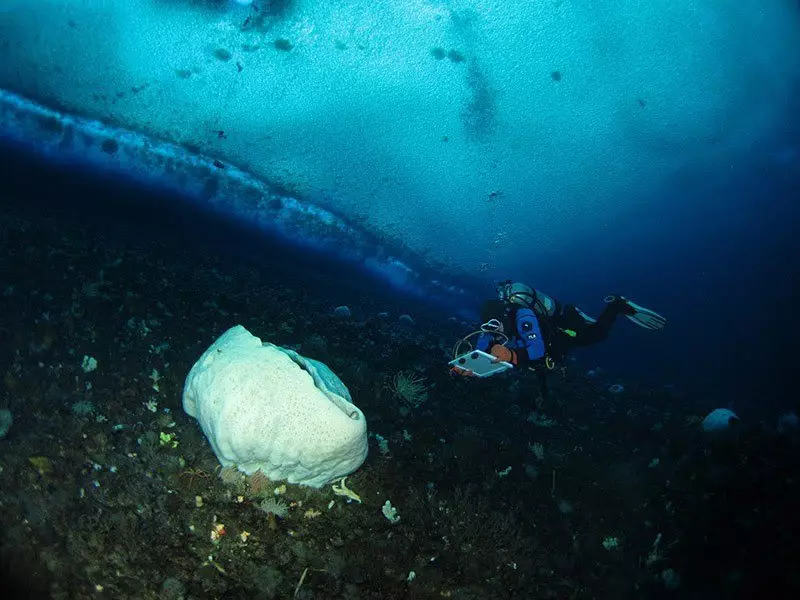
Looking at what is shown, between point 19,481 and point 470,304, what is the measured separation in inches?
1564

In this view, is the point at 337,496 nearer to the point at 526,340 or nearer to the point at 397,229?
the point at 526,340

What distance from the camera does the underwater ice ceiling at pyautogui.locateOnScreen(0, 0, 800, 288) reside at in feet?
50.6

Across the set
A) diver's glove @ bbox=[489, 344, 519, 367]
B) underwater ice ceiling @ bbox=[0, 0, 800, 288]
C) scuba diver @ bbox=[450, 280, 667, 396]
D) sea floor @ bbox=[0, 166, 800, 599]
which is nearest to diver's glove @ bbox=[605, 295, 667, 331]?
scuba diver @ bbox=[450, 280, 667, 396]

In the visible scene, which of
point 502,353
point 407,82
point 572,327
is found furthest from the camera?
point 407,82

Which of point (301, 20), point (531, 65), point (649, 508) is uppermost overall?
point (531, 65)

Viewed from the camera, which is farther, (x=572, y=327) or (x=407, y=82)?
(x=407, y=82)

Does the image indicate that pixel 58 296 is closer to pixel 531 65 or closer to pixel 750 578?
pixel 750 578

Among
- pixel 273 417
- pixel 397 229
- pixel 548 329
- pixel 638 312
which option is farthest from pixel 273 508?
pixel 397 229

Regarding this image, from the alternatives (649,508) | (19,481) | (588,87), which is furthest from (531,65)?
(19,481)

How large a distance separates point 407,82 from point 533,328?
17.0 metres

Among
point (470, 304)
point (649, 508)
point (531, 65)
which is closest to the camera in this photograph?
point (649, 508)

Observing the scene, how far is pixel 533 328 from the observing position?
23.0 ft

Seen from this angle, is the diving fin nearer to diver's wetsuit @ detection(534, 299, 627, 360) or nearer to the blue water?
diver's wetsuit @ detection(534, 299, 627, 360)

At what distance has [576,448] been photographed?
7.91 m
